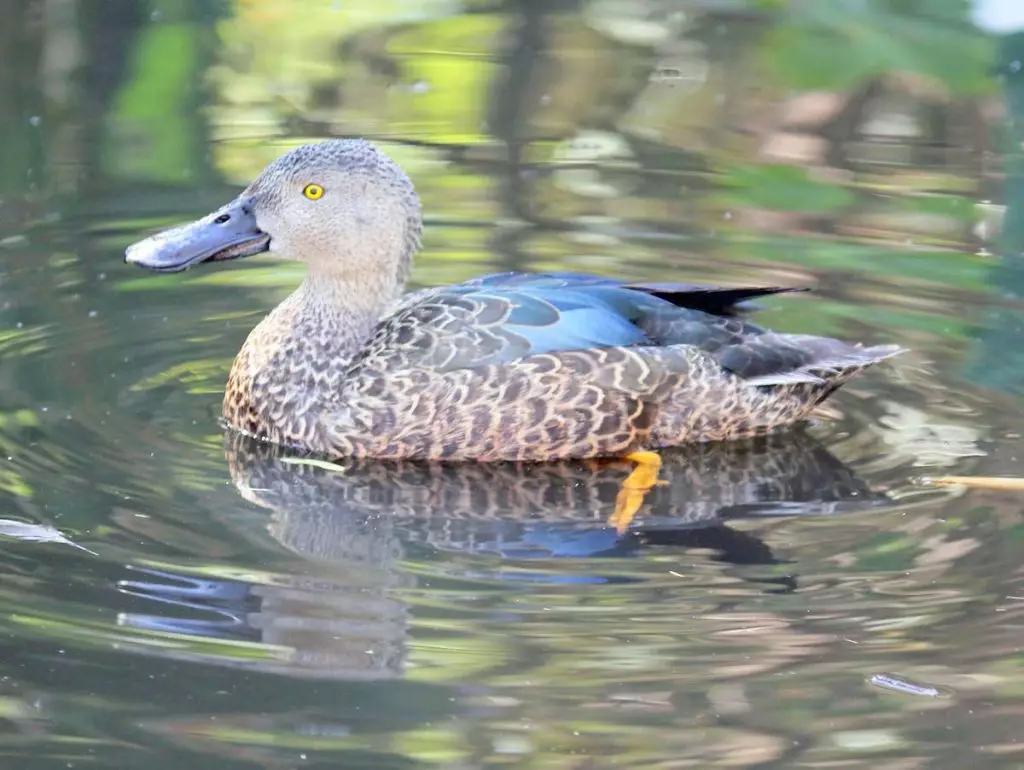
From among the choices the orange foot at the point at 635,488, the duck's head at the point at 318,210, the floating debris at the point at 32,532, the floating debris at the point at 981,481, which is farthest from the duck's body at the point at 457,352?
the floating debris at the point at 32,532

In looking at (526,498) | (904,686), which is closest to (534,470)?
(526,498)

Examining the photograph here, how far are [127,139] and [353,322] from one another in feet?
14.0

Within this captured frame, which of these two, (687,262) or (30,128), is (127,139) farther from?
(687,262)

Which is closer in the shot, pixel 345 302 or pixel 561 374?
pixel 561 374

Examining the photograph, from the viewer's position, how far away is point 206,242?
7.96 m

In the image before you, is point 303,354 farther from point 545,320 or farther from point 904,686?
point 904,686

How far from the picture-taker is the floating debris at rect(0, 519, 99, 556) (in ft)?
21.3

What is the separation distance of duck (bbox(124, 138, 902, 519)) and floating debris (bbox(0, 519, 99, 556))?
1.44m

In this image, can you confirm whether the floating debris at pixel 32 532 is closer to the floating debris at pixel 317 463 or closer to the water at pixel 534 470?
the water at pixel 534 470

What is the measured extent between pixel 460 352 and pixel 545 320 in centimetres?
39

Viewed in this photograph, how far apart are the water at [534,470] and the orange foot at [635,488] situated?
9cm

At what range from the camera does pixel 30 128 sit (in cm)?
1187

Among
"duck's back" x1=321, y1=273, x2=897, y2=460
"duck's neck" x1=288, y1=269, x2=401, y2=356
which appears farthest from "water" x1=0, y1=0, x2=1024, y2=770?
"duck's neck" x1=288, y1=269, x2=401, y2=356

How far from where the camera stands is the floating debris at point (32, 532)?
21.3 ft
